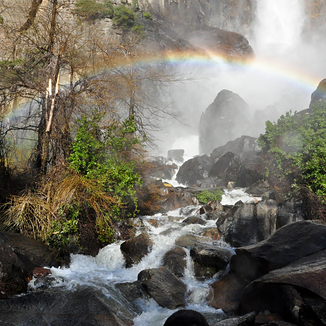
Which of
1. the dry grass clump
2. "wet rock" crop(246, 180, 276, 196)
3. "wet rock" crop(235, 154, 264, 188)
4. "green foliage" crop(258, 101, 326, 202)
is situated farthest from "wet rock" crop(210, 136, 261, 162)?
the dry grass clump

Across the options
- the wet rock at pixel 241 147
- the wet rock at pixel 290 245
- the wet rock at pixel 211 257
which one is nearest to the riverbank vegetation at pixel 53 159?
the wet rock at pixel 211 257

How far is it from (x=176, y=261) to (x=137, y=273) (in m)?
1.11

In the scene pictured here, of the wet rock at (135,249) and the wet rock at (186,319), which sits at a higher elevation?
the wet rock at (186,319)

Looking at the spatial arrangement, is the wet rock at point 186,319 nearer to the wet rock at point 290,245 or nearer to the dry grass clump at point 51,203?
the wet rock at point 290,245

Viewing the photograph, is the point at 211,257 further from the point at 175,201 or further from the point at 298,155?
the point at 298,155

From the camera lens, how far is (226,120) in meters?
42.0

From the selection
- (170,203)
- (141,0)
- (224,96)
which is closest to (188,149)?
(224,96)

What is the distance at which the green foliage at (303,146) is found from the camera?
11.3 metres

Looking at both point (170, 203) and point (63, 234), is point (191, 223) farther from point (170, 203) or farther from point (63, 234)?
point (63, 234)

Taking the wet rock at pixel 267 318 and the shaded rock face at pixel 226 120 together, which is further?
the shaded rock face at pixel 226 120

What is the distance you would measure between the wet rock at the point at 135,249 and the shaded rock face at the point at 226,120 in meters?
34.5

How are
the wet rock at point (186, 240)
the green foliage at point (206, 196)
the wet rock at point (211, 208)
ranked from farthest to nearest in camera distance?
1. the green foliage at point (206, 196)
2. the wet rock at point (211, 208)
3. the wet rock at point (186, 240)

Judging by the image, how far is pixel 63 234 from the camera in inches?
281

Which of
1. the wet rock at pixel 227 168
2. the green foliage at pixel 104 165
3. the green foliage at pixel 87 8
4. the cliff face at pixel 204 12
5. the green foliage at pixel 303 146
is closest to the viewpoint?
the green foliage at pixel 104 165
